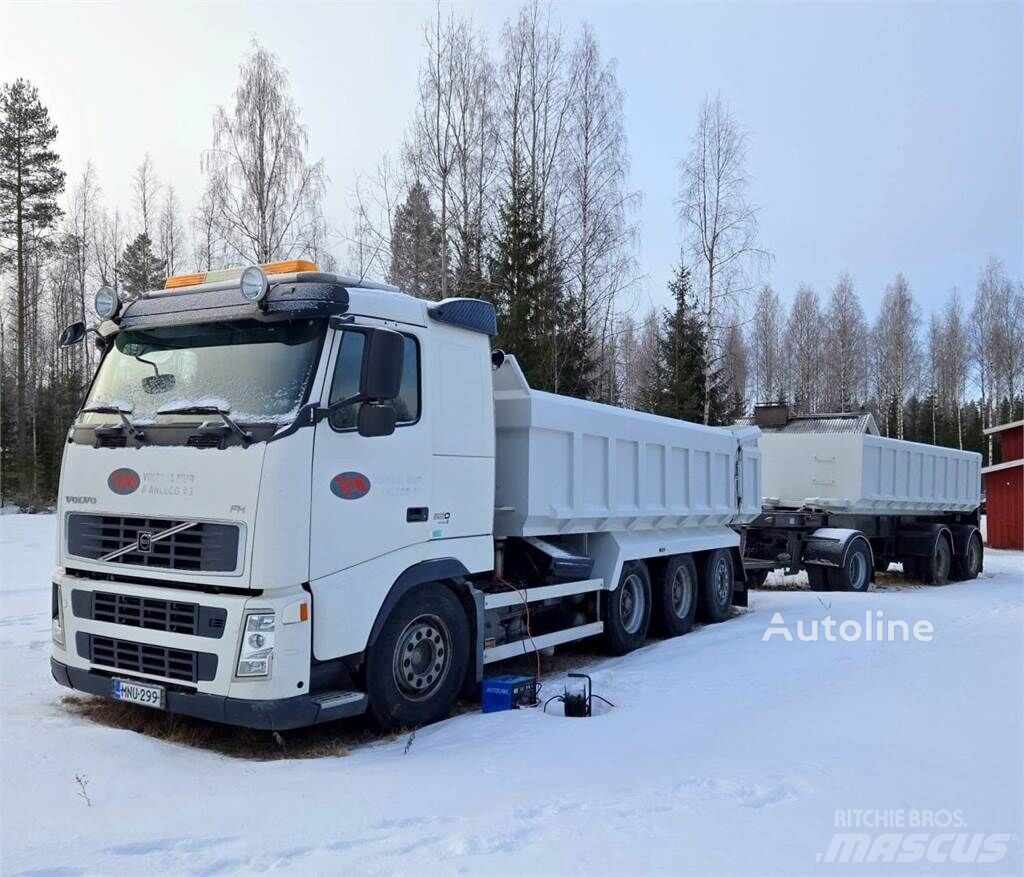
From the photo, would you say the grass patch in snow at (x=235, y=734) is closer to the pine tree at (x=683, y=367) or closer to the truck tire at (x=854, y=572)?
the truck tire at (x=854, y=572)

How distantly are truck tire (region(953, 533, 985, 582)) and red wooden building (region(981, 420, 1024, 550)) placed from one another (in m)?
8.89

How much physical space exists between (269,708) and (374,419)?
1.87m

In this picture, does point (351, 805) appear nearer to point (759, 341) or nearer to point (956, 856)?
point (956, 856)

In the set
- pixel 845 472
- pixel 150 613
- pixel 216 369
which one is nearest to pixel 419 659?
pixel 150 613

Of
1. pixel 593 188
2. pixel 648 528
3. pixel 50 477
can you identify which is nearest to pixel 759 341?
pixel 593 188

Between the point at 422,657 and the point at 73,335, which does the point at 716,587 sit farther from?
the point at 73,335

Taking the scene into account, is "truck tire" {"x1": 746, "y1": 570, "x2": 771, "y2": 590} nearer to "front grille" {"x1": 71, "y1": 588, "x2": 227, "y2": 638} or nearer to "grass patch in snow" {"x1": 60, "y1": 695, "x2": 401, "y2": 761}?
"grass patch in snow" {"x1": 60, "y1": 695, "x2": 401, "y2": 761}

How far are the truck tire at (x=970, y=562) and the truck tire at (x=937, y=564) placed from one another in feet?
2.22

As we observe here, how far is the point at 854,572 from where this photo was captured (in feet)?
48.1

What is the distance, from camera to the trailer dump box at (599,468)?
7578 mm

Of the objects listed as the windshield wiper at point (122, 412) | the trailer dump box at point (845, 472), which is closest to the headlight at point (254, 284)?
the windshield wiper at point (122, 412)

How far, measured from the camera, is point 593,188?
2525cm

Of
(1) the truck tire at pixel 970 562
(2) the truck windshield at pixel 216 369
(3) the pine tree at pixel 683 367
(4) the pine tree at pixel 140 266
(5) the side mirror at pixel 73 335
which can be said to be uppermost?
(4) the pine tree at pixel 140 266

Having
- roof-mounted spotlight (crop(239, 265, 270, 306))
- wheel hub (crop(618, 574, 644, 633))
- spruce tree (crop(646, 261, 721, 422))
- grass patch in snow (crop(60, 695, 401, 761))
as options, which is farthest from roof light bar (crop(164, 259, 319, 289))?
spruce tree (crop(646, 261, 721, 422))
